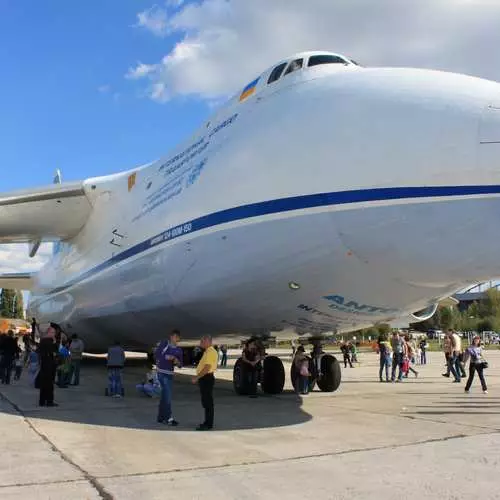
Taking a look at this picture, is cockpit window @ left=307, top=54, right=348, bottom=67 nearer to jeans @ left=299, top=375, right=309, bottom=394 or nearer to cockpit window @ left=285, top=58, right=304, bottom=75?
cockpit window @ left=285, top=58, right=304, bottom=75

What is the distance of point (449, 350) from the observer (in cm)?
1619

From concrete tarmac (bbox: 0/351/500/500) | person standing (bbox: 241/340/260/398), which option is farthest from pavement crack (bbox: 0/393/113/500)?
person standing (bbox: 241/340/260/398)

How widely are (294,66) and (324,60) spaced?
0.46 meters

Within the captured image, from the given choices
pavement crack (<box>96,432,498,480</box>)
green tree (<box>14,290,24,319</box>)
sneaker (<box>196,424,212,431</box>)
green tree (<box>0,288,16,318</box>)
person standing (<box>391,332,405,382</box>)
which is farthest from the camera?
green tree (<box>14,290,24,319</box>)

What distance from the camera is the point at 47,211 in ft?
55.0

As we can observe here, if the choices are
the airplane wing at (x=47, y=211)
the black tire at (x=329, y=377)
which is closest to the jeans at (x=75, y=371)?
the airplane wing at (x=47, y=211)

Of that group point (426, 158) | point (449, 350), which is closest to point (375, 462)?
point (426, 158)

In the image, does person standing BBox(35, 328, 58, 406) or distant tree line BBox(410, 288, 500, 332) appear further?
distant tree line BBox(410, 288, 500, 332)

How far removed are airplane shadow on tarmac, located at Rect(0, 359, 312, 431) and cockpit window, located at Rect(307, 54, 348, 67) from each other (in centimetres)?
511

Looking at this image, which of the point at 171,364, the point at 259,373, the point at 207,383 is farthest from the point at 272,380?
Answer: the point at 207,383

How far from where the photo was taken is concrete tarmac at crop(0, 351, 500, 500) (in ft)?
15.8

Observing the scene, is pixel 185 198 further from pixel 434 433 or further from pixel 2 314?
Result: pixel 2 314

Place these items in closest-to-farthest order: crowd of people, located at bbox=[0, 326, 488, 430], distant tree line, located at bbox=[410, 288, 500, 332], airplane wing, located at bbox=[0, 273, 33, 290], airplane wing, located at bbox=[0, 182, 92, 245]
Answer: crowd of people, located at bbox=[0, 326, 488, 430]
airplane wing, located at bbox=[0, 182, 92, 245]
airplane wing, located at bbox=[0, 273, 33, 290]
distant tree line, located at bbox=[410, 288, 500, 332]

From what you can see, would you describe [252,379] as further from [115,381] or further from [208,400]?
[208,400]
